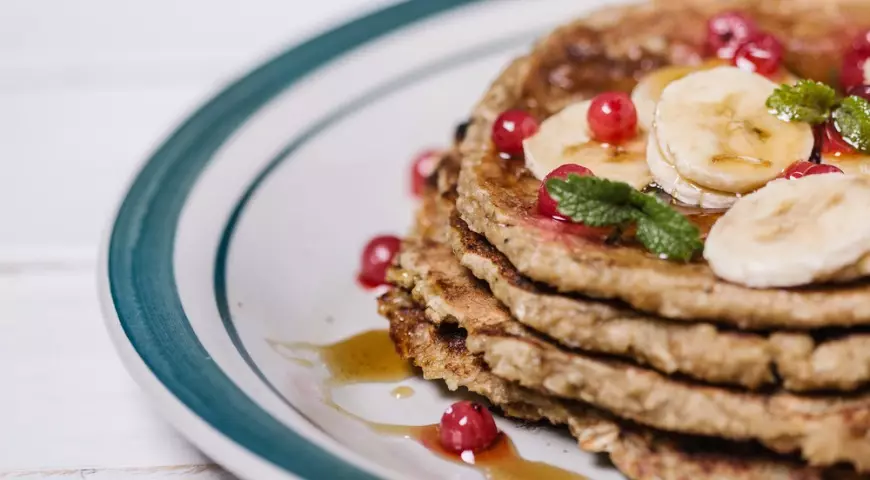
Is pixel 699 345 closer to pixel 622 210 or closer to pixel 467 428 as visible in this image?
pixel 622 210

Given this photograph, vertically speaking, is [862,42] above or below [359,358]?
above

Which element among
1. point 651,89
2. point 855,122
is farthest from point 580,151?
point 855,122

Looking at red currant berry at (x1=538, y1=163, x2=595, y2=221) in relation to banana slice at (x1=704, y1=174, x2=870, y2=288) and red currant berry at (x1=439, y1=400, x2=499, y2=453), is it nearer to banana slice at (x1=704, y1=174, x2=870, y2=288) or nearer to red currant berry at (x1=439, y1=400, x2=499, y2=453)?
banana slice at (x1=704, y1=174, x2=870, y2=288)

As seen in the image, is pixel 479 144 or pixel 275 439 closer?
pixel 275 439

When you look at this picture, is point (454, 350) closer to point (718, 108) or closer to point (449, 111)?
point (718, 108)

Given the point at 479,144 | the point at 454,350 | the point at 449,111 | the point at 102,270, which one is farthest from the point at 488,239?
the point at 449,111

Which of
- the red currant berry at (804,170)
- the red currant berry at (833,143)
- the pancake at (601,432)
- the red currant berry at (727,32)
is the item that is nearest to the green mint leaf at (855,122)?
the red currant berry at (833,143)
